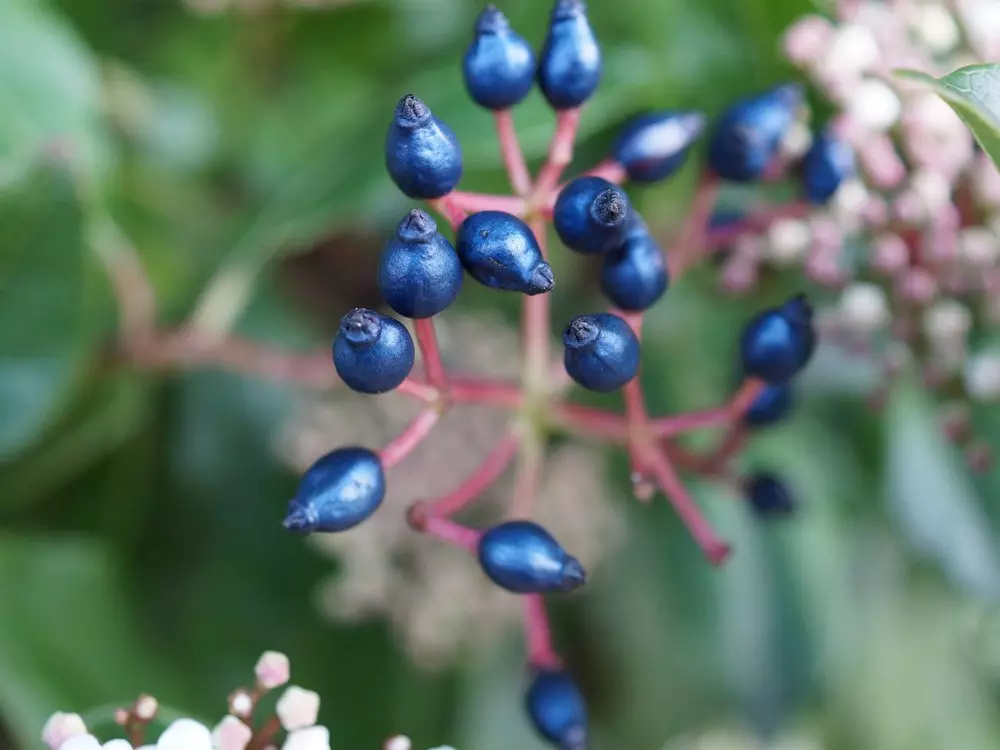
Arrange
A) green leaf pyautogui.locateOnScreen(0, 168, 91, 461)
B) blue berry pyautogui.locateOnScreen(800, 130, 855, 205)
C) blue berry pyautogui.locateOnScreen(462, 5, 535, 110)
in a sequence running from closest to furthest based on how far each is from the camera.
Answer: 1. blue berry pyautogui.locateOnScreen(462, 5, 535, 110)
2. blue berry pyautogui.locateOnScreen(800, 130, 855, 205)
3. green leaf pyautogui.locateOnScreen(0, 168, 91, 461)

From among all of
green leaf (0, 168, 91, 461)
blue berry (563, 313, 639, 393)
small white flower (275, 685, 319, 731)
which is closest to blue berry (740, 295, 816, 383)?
blue berry (563, 313, 639, 393)

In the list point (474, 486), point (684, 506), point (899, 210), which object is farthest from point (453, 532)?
point (899, 210)

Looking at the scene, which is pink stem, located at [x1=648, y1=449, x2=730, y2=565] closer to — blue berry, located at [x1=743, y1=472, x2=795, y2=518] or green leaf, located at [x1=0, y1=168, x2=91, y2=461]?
blue berry, located at [x1=743, y1=472, x2=795, y2=518]

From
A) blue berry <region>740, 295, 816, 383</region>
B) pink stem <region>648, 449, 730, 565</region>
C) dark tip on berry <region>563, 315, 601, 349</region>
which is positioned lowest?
pink stem <region>648, 449, 730, 565</region>

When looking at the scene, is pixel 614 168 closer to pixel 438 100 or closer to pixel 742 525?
pixel 438 100

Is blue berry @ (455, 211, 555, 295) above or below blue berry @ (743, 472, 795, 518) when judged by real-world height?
above

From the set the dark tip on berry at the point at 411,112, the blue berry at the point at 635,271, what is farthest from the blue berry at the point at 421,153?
the blue berry at the point at 635,271

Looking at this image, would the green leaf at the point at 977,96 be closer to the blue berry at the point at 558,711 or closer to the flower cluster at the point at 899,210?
the flower cluster at the point at 899,210

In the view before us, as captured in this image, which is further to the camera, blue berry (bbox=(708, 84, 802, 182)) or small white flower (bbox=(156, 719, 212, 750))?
blue berry (bbox=(708, 84, 802, 182))
